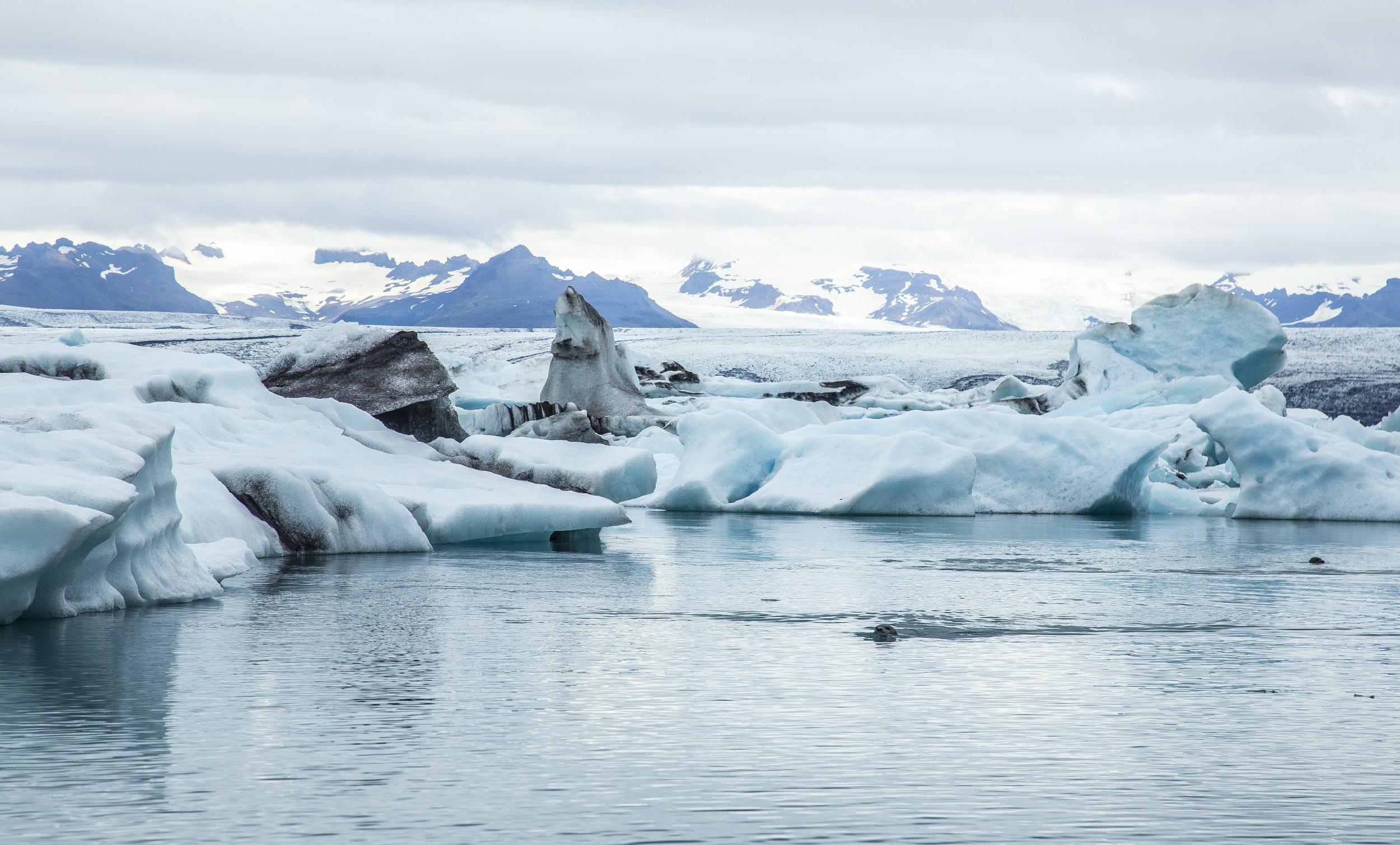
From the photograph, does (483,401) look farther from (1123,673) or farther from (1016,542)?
(1123,673)

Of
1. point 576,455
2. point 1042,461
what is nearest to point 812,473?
point 1042,461

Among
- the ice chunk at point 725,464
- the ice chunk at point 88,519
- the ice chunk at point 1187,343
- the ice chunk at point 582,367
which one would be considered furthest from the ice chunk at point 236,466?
the ice chunk at point 1187,343

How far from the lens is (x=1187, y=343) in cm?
2638

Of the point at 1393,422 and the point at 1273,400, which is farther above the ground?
the point at 1273,400

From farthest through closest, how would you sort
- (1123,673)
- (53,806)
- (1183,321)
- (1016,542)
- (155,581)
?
(1183,321) < (1016,542) < (155,581) < (1123,673) < (53,806)

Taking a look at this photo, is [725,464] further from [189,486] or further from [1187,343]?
[1187,343]

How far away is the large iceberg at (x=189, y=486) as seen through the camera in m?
6.27

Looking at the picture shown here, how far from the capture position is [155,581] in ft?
24.2

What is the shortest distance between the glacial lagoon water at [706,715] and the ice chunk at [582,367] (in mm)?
17657

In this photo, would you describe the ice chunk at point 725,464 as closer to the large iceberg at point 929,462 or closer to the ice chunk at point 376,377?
the large iceberg at point 929,462

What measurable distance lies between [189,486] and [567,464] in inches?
221

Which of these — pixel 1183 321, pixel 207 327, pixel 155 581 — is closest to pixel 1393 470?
pixel 1183 321

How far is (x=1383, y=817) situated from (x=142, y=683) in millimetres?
3760

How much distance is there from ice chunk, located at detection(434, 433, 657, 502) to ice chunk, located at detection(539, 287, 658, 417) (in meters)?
11.2
